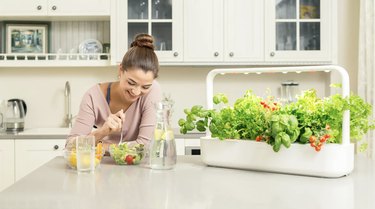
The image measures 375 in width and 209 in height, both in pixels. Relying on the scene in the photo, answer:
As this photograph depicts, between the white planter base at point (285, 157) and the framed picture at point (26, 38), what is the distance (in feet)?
8.72

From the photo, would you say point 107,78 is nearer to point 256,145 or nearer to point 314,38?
point 314,38

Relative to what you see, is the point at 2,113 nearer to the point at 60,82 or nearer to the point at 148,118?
the point at 60,82

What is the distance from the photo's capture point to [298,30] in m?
3.76

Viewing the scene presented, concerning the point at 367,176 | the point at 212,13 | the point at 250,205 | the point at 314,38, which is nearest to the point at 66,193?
the point at 250,205

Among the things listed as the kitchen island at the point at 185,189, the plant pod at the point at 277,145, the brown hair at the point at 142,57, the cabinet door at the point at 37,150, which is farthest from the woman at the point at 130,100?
the cabinet door at the point at 37,150

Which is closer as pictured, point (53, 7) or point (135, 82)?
point (135, 82)

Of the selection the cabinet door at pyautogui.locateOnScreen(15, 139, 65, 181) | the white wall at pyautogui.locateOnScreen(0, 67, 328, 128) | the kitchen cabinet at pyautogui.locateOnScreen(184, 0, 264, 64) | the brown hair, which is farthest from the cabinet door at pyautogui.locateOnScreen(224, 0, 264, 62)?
the brown hair

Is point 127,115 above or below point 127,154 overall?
above

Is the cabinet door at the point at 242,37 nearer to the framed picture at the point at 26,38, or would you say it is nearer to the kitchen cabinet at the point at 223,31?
the kitchen cabinet at the point at 223,31

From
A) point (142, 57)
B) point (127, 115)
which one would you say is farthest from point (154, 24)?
point (142, 57)

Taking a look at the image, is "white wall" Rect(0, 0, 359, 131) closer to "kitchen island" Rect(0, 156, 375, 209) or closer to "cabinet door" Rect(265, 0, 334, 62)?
"cabinet door" Rect(265, 0, 334, 62)

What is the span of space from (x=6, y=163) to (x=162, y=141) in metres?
2.26

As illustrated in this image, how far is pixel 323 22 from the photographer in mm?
3734

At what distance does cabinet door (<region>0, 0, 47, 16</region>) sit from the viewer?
3.70 m
